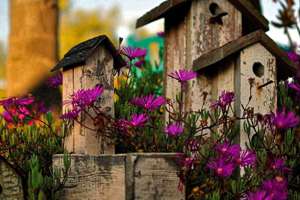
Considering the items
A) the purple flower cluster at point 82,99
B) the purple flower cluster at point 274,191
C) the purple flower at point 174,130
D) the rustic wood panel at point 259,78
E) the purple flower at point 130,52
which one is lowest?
the purple flower cluster at point 274,191

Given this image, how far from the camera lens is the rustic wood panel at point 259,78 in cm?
351

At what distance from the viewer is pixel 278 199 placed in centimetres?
265

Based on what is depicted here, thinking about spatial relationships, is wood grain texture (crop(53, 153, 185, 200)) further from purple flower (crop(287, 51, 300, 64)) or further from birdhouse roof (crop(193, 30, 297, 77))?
purple flower (crop(287, 51, 300, 64))

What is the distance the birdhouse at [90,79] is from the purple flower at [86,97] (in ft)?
0.38

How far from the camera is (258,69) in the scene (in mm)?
3625

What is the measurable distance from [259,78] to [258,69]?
8 cm

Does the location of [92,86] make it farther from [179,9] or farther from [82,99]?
[179,9]

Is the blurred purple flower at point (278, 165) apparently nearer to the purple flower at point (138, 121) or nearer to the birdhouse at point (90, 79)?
the purple flower at point (138, 121)

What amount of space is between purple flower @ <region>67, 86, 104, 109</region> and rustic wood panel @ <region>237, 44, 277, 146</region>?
0.91 meters

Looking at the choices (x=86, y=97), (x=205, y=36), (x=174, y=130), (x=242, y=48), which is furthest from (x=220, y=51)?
(x=86, y=97)

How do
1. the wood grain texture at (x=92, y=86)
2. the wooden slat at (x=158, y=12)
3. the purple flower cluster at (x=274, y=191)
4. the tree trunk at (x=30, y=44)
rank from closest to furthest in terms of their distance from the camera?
1. the purple flower cluster at (x=274, y=191)
2. the wood grain texture at (x=92, y=86)
3. the wooden slat at (x=158, y=12)
4. the tree trunk at (x=30, y=44)

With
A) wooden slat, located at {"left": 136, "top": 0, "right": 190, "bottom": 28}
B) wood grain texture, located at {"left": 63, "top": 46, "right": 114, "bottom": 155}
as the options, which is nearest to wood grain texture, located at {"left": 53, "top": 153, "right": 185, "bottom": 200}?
wood grain texture, located at {"left": 63, "top": 46, "right": 114, "bottom": 155}

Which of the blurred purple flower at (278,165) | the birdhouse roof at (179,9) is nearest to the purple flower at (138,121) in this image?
the blurred purple flower at (278,165)

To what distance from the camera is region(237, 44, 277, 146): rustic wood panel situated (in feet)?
11.5
